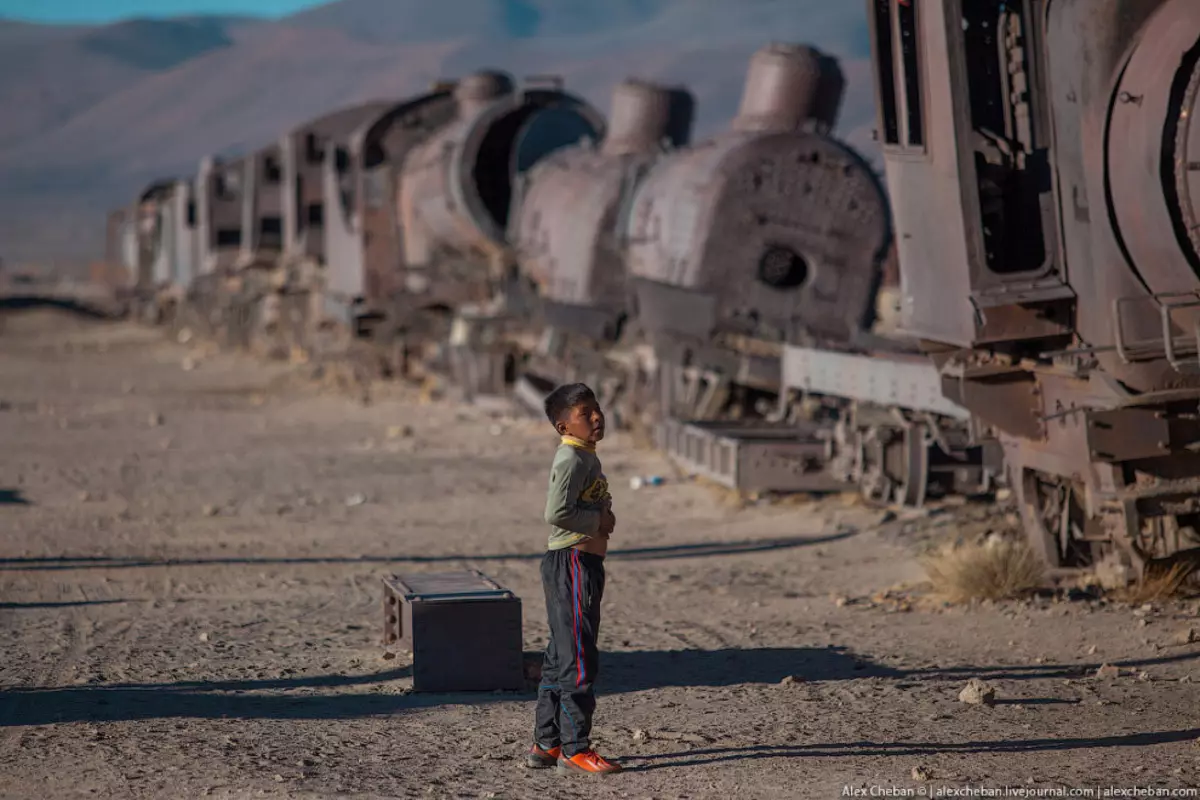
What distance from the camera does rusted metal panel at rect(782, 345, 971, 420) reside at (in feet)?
36.2

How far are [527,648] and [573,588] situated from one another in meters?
2.30

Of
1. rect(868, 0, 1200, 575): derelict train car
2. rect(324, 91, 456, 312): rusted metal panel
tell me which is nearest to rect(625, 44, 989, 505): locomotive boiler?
rect(868, 0, 1200, 575): derelict train car

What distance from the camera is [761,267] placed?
581 inches

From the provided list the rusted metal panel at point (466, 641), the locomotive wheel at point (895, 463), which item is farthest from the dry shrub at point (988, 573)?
the rusted metal panel at point (466, 641)

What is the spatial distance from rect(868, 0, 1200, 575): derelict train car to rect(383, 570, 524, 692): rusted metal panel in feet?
9.00

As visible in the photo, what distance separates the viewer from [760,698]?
7219 millimetres

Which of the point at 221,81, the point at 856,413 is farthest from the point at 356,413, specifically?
the point at 221,81

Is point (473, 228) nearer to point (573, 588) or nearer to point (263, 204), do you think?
point (263, 204)

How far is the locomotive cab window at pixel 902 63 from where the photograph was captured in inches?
345

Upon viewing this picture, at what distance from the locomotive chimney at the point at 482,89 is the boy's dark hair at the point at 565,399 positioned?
66.8ft

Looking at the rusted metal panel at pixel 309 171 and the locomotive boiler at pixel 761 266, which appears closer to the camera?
the locomotive boiler at pixel 761 266

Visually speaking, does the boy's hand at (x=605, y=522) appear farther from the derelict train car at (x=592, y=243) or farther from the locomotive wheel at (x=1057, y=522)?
the derelict train car at (x=592, y=243)

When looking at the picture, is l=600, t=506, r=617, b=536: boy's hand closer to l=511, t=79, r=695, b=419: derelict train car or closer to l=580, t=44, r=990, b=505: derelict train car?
l=580, t=44, r=990, b=505: derelict train car

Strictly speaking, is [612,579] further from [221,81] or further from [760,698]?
[221,81]
